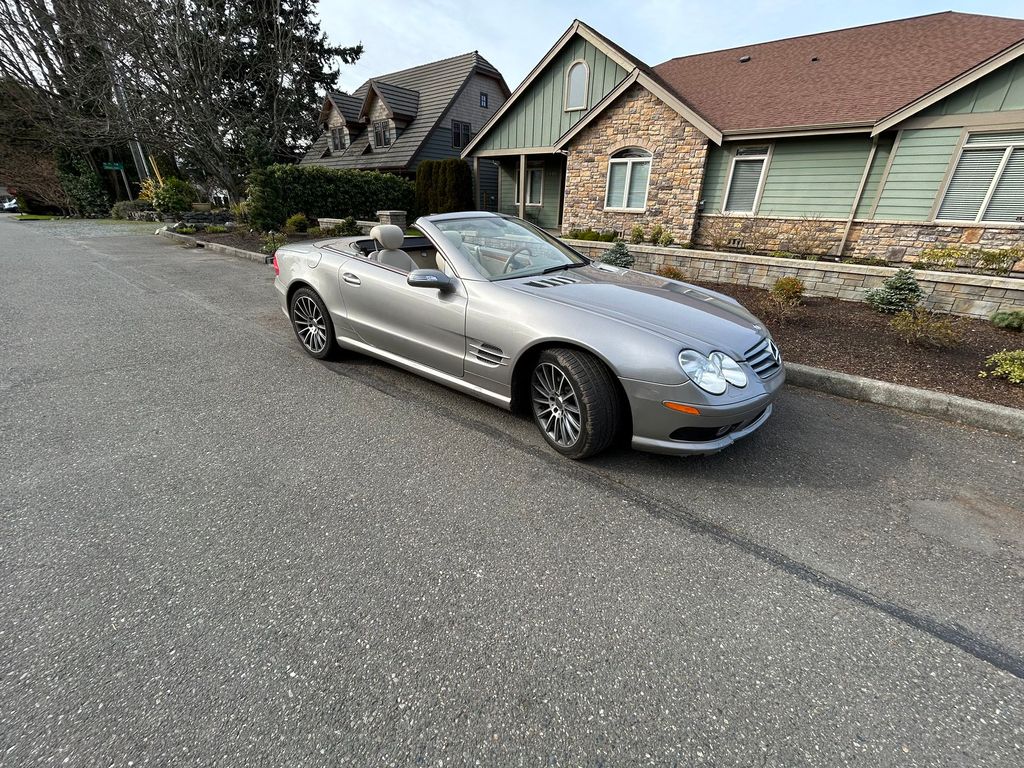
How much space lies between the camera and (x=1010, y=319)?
4672mm

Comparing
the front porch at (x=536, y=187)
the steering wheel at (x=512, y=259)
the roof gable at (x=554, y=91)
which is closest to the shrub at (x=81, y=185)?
the front porch at (x=536, y=187)

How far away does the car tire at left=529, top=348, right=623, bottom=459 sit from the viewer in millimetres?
2479

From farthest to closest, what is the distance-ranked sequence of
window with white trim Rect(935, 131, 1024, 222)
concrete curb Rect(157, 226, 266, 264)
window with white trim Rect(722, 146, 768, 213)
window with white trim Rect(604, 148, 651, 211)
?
1. window with white trim Rect(604, 148, 651, 211)
2. window with white trim Rect(722, 146, 768, 213)
3. concrete curb Rect(157, 226, 266, 264)
4. window with white trim Rect(935, 131, 1024, 222)

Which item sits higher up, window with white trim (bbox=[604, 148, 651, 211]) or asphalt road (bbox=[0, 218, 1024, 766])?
window with white trim (bbox=[604, 148, 651, 211])

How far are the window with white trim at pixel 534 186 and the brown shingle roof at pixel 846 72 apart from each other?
5.11 m

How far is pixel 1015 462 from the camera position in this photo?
9.17ft

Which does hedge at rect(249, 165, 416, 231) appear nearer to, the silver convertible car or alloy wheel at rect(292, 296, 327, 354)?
alloy wheel at rect(292, 296, 327, 354)

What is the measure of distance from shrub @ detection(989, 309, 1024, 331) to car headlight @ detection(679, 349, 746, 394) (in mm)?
4574

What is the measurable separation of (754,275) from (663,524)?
584cm

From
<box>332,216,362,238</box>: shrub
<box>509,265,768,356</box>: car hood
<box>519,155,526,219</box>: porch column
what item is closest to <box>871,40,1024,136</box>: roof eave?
<box>509,265,768,356</box>: car hood

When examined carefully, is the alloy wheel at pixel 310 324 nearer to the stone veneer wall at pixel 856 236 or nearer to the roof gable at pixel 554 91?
the stone veneer wall at pixel 856 236

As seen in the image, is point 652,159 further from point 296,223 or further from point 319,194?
point 319,194

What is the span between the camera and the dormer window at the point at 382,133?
20.6 m

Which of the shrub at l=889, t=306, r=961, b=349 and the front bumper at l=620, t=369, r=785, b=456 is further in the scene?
Answer: the shrub at l=889, t=306, r=961, b=349
